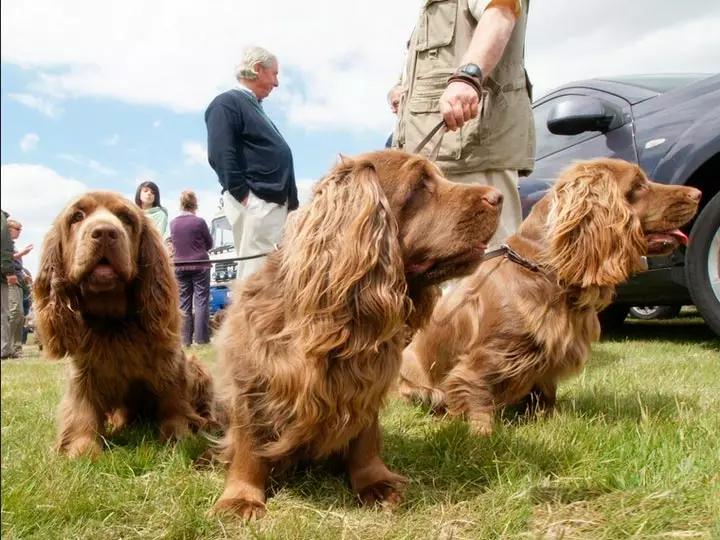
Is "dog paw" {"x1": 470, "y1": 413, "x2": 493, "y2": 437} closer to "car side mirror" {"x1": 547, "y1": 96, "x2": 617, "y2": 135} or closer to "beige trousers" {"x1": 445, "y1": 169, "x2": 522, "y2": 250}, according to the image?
"beige trousers" {"x1": 445, "y1": 169, "x2": 522, "y2": 250}

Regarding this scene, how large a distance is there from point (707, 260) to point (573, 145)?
1.47 m

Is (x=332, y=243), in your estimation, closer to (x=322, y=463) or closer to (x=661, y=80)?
(x=322, y=463)

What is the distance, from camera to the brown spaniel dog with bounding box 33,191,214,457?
2.75 m

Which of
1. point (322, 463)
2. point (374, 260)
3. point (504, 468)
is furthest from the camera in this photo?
point (322, 463)

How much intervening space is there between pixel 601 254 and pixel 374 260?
162 centimetres

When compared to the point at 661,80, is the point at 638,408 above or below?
below

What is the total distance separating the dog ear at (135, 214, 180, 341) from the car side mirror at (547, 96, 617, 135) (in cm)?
290

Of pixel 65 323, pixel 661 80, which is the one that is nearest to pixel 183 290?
pixel 65 323

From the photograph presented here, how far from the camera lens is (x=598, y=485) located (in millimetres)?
2123

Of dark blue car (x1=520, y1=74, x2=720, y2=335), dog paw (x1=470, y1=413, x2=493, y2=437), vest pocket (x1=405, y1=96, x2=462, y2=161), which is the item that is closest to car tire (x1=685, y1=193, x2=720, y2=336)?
dark blue car (x1=520, y1=74, x2=720, y2=335)

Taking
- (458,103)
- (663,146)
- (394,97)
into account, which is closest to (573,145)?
(663,146)

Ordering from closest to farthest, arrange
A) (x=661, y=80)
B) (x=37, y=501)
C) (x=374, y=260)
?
1. (x=37, y=501)
2. (x=374, y=260)
3. (x=661, y=80)

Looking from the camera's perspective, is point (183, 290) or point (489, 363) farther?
point (183, 290)

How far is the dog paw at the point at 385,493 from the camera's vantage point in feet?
6.95
